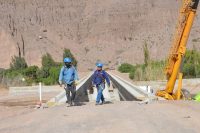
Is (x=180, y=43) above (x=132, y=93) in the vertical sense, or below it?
above

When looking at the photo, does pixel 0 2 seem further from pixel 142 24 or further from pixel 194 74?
pixel 194 74

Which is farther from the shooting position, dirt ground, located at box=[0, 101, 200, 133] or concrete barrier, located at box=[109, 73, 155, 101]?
concrete barrier, located at box=[109, 73, 155, 101]

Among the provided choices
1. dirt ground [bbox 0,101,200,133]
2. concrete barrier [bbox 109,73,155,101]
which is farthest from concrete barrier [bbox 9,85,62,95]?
dirt ground [bbox 0,101,200,133]

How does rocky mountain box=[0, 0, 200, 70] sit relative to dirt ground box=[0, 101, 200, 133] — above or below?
above

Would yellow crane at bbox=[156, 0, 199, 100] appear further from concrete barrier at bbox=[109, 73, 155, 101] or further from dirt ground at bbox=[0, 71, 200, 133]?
dirt ground at bbox=[0, 71, 200, 133]

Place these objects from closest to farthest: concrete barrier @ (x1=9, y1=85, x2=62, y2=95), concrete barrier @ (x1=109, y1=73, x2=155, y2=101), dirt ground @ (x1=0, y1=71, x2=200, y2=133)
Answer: dirt ground @ (x1=0, y1=71, x2=200, y2=133), concrete barrier @ (x1=109, y1=73, x2=155, y2=101), concrete barrier @ (x1=9, y1=85, x2=62, y2=95)

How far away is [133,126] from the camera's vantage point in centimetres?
1410

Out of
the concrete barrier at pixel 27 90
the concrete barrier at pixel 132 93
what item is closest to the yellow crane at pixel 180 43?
the concrete barrier at pixel 132 93

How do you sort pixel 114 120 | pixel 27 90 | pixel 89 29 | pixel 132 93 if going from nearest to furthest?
pixel 114 120
pixel 132 93
pixel 27 90
pixel 89 29

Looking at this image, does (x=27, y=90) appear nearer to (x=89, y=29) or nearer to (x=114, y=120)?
(x=114, y=120)

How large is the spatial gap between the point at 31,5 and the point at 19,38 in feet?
58.7

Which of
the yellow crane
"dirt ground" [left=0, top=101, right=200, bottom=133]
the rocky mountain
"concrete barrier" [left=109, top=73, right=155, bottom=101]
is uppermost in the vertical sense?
the rocky mountain

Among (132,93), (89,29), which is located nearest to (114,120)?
(132,93)

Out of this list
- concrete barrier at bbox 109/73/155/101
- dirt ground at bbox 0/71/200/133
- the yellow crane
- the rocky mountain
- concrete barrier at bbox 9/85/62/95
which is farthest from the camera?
the rocky mountain
